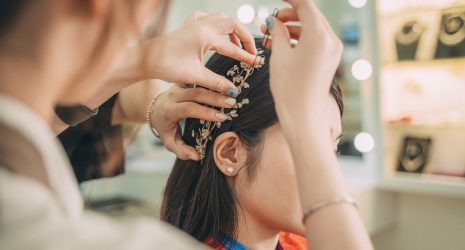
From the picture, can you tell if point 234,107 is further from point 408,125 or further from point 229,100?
point 408,125

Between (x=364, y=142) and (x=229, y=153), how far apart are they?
57.2 inches

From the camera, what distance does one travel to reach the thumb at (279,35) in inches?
24.0

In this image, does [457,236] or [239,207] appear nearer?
[239,207]

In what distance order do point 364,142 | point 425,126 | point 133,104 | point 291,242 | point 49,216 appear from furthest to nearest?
point 364,142 < point 425,126 < point 291,242 < point 133,104 < point 49,216

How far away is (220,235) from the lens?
3.22 feet

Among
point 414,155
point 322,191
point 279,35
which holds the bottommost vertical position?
point 322,191

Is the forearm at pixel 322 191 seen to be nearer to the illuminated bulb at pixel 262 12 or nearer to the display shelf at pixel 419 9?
the display shelf at pixel 419 9

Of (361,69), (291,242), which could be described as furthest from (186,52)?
(361,69)

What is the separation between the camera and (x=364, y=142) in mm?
2256

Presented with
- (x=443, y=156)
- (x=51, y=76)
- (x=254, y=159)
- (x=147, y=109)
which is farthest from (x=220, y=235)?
(x=443, y=156)

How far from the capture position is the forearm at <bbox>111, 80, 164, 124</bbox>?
107 cm

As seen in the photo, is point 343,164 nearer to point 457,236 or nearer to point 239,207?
point 457,236

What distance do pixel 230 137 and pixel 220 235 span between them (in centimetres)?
22

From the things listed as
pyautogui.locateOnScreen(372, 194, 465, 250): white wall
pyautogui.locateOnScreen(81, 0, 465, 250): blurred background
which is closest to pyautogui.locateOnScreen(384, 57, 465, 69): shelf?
pyautogui.locateOnScreen(81, 0, 465, 250): blurred background
